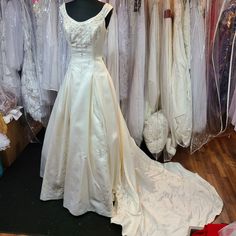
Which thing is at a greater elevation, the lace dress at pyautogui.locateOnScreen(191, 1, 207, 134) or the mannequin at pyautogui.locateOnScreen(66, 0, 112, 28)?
the mannequin at pyautogui.locateOnScreen(66, 0, 112, 28)

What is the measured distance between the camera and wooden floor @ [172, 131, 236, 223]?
1672 millimetres

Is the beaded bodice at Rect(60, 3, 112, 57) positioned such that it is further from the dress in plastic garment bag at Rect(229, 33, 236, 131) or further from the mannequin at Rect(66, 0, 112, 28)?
the dress in plastic garment bag at Rect(229, 33, 236, 131)

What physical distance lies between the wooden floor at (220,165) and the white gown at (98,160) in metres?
0.08

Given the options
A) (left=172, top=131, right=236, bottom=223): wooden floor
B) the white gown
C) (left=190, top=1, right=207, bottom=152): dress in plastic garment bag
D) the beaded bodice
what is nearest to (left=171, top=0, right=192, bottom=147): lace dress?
(left=190, top=1, right=207, bottom=152): dress in plastic garment bag

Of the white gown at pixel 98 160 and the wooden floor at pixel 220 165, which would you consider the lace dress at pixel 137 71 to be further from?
the wooden floor at pixel 220 165

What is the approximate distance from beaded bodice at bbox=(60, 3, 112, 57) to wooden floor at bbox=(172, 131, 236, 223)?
45.9 inches

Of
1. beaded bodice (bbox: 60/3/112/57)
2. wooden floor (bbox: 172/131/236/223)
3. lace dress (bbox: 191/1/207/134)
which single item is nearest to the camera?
beaded bodice (bbox: 60/3/112/57)

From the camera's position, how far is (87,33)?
1.32m

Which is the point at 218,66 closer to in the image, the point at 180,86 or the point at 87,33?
the point at 180,86

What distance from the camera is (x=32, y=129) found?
2115 mm

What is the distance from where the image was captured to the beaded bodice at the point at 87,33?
1.32m

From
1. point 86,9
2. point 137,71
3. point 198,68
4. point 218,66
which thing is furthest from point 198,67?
point 86,9

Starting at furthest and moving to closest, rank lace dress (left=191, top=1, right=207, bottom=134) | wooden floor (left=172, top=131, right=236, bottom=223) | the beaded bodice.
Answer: lace dress (left=191, top=1, right=207, bottom=134) → wooden floor (left=172, top=131, right=236, bottom=223) → the beaded bodice

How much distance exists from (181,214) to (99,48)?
1034 mm
